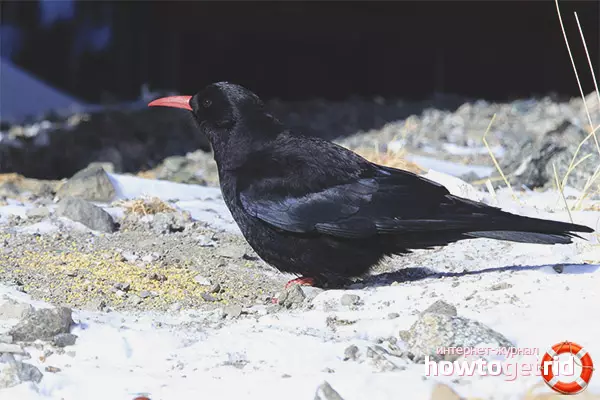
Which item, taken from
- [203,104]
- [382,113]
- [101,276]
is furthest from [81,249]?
[382,113]

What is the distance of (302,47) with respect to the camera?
1373 cm

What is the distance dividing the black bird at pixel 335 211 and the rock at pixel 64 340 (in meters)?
1.09

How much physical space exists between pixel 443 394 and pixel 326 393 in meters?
0.37

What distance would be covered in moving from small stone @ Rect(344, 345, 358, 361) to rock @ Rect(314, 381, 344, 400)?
334mm

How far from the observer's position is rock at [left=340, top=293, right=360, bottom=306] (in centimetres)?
414

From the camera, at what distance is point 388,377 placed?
10.8 feet

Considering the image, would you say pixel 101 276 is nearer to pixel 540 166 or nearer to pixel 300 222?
pixel 300 222

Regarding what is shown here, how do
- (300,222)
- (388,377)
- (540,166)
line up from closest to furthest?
(388,377)
(300,222)
(540,166)

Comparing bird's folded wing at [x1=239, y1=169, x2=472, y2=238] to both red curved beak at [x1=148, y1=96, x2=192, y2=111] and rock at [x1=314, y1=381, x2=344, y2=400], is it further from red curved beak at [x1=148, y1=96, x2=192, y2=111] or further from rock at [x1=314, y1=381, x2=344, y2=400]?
rock at [x1=314, y1=381, x2=344, y2=400]

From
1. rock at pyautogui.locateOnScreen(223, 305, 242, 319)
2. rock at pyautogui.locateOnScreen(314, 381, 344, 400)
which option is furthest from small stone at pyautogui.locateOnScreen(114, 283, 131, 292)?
rock at pyautogui.locateOnScreen(314, 381, 344, 400)

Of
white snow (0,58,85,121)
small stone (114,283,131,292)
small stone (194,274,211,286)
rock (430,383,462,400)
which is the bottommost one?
white snow (0,58,85,121)

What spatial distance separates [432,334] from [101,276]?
5.48 ft

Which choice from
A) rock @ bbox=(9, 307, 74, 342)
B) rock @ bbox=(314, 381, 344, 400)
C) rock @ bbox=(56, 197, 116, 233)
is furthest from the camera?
rock @ bbox=(56, 197, 116, 233)

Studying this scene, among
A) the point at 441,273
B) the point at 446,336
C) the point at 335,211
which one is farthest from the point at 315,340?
the point at 441,273
